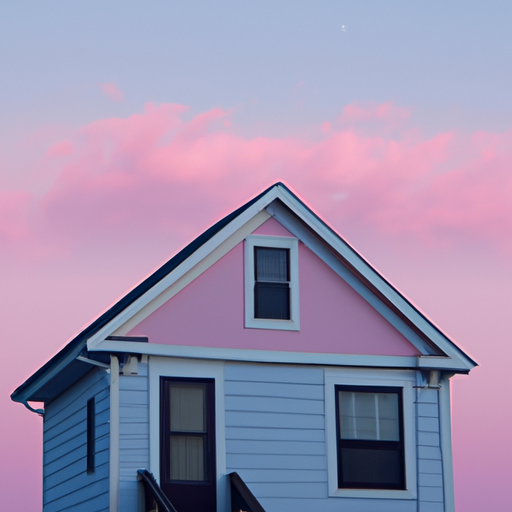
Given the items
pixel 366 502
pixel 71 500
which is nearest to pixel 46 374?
pixel 71 500

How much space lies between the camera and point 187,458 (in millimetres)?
17188

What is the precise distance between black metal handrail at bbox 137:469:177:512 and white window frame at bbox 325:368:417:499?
323 cm

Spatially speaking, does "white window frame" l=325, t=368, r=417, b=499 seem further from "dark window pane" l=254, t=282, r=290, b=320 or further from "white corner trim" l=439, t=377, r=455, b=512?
"dark window pane" l=254, t=282, r=290, b=320

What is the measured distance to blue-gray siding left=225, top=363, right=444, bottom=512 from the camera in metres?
17.5

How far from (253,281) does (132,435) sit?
11.5 ft

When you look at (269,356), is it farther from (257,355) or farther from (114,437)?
(114,437)

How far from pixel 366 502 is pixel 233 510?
99.5 inches

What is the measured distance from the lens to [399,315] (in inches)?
742

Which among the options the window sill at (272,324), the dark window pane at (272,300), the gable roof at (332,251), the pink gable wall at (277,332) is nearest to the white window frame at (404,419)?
the pink gable wall at (277,332)

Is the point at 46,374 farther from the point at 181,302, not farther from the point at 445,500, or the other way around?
the point at 445,500

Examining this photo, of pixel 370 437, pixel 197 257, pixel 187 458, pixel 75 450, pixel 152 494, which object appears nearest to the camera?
pixel 152 494

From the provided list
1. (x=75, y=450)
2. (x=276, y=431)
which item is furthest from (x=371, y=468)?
(x=75, y=450)

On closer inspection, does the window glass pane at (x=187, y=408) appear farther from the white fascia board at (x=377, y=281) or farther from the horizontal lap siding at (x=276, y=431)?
the white fascia board at (x=377, y=281)

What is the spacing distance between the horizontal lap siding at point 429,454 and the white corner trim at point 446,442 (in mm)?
72
